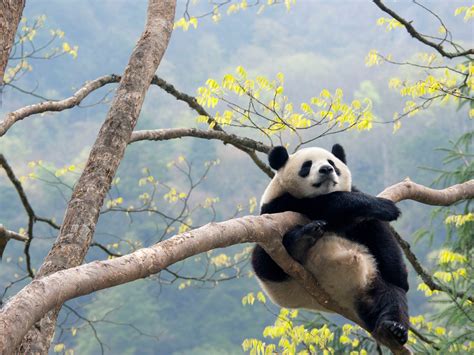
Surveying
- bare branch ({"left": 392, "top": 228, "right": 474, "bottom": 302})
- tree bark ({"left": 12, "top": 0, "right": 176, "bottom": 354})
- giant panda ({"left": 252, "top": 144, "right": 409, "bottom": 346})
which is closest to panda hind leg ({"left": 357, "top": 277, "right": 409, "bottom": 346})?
giant panda ({"left": 252, "top": 144, "right": 409, "bottom": 346})

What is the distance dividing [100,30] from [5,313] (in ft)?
164

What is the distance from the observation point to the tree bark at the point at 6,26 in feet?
12.5

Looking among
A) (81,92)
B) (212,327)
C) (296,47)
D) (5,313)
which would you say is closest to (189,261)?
(212,327)

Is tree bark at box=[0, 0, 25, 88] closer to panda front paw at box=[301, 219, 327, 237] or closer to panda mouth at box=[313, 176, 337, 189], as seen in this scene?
panda front paw at box=[301, 219, 327, 237]

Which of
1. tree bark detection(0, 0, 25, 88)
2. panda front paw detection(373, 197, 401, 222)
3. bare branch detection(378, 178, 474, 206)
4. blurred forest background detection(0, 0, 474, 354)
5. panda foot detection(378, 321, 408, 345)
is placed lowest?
panda foot detection(378, 321, 408, 345)

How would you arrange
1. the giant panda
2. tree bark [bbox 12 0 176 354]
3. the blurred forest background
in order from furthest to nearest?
the blurred forest background
the giant panda
tree bark [bbox 12 0 176 354]

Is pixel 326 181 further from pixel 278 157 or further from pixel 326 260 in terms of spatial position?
pixel 326 260

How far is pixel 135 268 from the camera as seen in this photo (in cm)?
257

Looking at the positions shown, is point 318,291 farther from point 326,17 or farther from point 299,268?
point 326,17

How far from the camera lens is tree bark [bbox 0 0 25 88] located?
380 cm

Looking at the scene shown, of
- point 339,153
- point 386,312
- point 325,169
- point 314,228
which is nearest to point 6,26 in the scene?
point 314,228

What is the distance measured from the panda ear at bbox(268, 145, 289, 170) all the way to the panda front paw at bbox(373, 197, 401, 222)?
36.8 inches

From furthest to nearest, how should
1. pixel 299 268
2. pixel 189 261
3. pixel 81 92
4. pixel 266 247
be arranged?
pixel 189 261 → pixel 81 92 → pixel 299 268 → pixel 266 247

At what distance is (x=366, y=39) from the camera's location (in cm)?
4944
